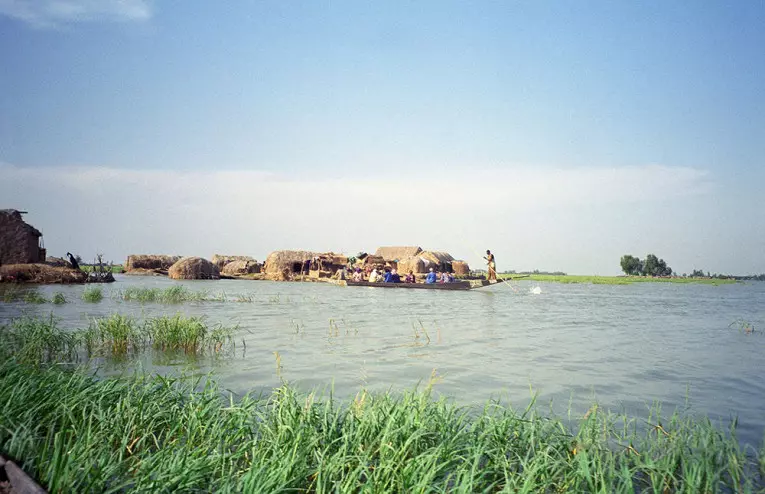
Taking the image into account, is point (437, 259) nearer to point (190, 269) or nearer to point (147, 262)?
point (190, 269)

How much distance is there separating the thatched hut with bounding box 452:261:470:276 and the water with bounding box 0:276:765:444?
4252 centimetres

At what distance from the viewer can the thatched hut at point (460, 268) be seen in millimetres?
62875

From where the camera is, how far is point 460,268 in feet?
208

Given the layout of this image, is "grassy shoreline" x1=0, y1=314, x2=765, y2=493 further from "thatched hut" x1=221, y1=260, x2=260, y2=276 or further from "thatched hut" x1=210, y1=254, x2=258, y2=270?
"thatched hut" x1=210, y1=254, x2=258, y2=270

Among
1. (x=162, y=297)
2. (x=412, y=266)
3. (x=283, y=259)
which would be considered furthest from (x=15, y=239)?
(x=412, y=266)

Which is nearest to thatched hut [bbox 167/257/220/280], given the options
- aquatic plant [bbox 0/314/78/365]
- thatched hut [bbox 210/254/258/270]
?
thatched hut [bbox 210/254/258/270]

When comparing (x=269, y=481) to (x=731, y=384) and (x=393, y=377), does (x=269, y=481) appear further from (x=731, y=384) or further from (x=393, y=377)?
(x=731, y=384)

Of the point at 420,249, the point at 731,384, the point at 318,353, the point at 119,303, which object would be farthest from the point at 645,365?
the point at 420,249

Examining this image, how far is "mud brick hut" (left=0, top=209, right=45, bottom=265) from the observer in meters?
31.1

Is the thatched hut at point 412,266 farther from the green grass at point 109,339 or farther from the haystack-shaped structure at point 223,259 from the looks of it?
the green grass at point 109,339

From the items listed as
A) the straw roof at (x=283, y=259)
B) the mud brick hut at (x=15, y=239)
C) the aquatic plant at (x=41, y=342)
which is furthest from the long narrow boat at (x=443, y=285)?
the aquatic plant at (x=41, y=342)

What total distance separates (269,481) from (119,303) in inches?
756

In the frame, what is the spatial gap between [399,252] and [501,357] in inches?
1968

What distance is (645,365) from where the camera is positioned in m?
10.6
